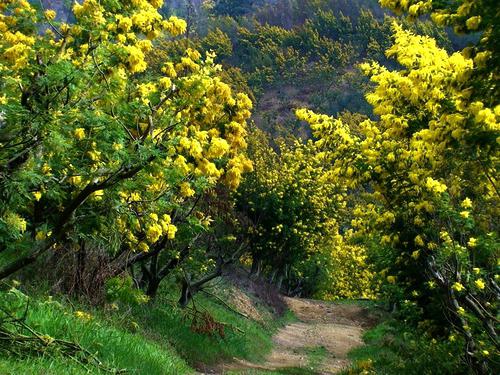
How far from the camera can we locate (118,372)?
6.60 metres

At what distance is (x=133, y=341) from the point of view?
28.1ft

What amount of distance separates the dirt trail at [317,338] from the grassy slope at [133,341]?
699 millimetres

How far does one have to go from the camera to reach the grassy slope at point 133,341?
590 centimetres

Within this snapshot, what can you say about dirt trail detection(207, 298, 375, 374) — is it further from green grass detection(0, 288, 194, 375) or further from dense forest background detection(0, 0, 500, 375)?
green grass detection(0, 288, 194, 375)

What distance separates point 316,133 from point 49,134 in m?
6.94

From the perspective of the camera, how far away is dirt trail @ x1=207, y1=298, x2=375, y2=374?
643 inches

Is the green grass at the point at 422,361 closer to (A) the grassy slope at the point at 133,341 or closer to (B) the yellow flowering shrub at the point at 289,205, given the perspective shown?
(A) the grassy slope at the point at 133,341

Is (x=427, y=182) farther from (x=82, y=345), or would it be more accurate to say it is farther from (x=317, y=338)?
(x=317, y=338)

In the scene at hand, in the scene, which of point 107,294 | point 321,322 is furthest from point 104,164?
point 321,322

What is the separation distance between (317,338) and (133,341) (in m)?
17.4

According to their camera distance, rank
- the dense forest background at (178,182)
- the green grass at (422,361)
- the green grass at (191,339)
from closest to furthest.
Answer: the dense forest background at (178,182), the green grass at (422,361), the green grass at (191,339)

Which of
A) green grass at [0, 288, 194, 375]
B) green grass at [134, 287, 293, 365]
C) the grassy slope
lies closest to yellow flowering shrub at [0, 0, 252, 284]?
green grass at [0, 288, 194, 375]

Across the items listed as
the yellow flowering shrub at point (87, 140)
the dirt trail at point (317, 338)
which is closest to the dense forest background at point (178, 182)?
the yellow flowering shrub at point (87, 140)

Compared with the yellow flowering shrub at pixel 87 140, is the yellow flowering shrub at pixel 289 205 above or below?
above
